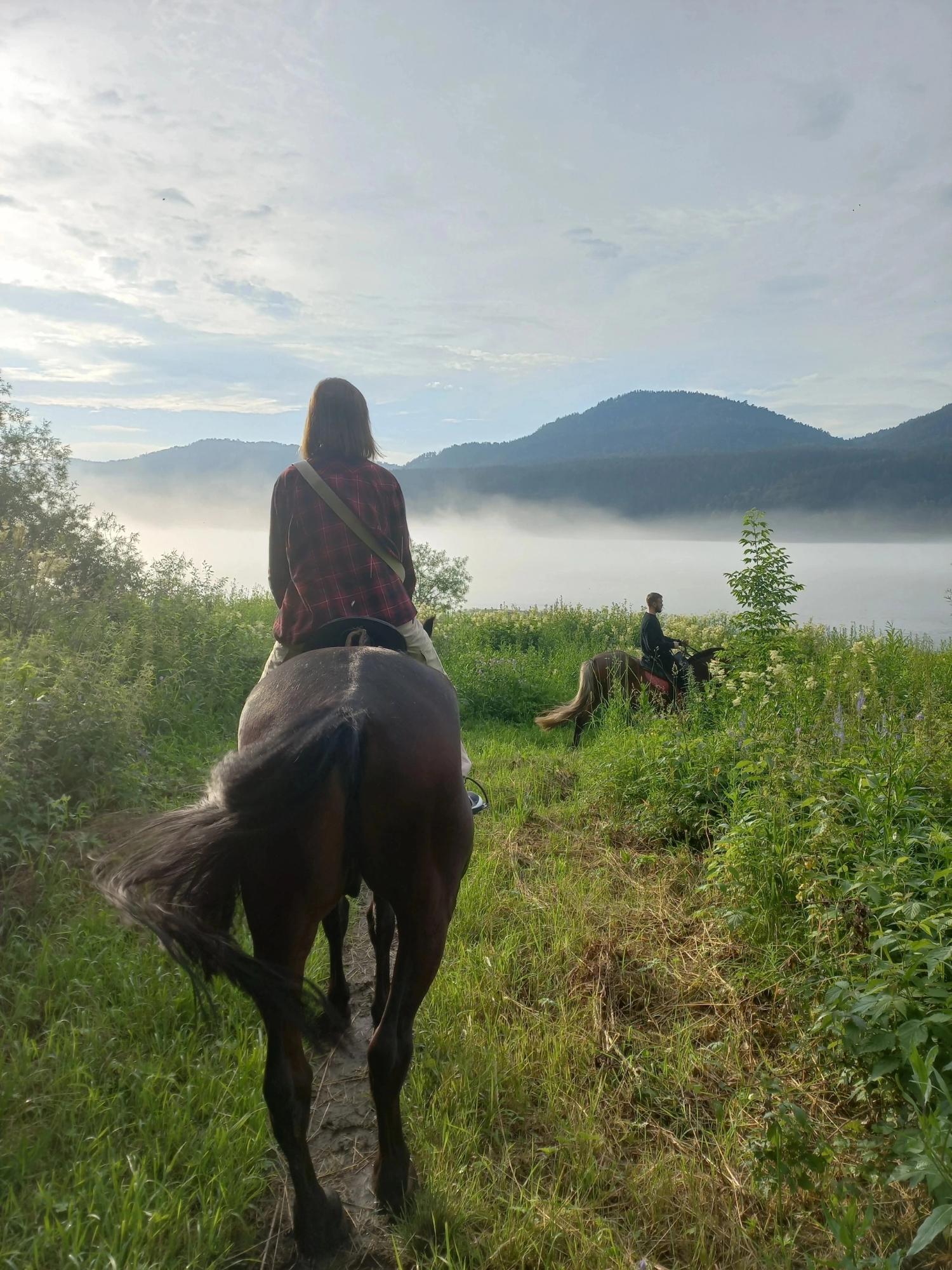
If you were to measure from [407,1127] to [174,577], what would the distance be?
32.0 feet

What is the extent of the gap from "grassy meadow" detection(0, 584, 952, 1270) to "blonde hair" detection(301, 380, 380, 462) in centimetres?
212

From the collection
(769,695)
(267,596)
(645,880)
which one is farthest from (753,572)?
(267,596)

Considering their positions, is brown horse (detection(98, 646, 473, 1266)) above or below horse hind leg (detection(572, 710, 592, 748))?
above

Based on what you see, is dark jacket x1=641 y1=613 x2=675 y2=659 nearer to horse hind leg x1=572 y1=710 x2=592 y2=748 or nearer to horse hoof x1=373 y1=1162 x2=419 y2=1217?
horse hind leg x1=572 y1=710 x2=592 y2=748

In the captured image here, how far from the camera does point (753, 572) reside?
627 cm

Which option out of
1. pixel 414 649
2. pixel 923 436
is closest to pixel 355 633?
pixel 414 649

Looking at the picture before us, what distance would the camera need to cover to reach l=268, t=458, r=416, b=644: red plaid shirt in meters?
3.12

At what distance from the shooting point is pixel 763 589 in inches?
248

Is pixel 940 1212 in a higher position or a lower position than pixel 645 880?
higher

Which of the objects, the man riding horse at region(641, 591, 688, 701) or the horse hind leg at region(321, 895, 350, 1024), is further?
the man riding horse at region(641, 591, 688, 701)

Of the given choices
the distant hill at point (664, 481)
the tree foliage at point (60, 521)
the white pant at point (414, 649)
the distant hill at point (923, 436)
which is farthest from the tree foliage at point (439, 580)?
the distant hill at point (923, 436)

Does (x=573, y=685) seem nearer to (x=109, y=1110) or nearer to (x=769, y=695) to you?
(x=769, y=695)

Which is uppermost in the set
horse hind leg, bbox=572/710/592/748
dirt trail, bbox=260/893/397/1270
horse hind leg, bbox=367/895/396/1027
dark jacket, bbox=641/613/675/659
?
dark jacket, bbox=641/613/675/659

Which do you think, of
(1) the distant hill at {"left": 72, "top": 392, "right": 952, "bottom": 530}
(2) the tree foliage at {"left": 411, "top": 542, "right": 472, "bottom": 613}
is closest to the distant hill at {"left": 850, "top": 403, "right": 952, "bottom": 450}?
(1) the distant hill at {"left": 72, "top": 392, "right": 952, "bottom": 530}
